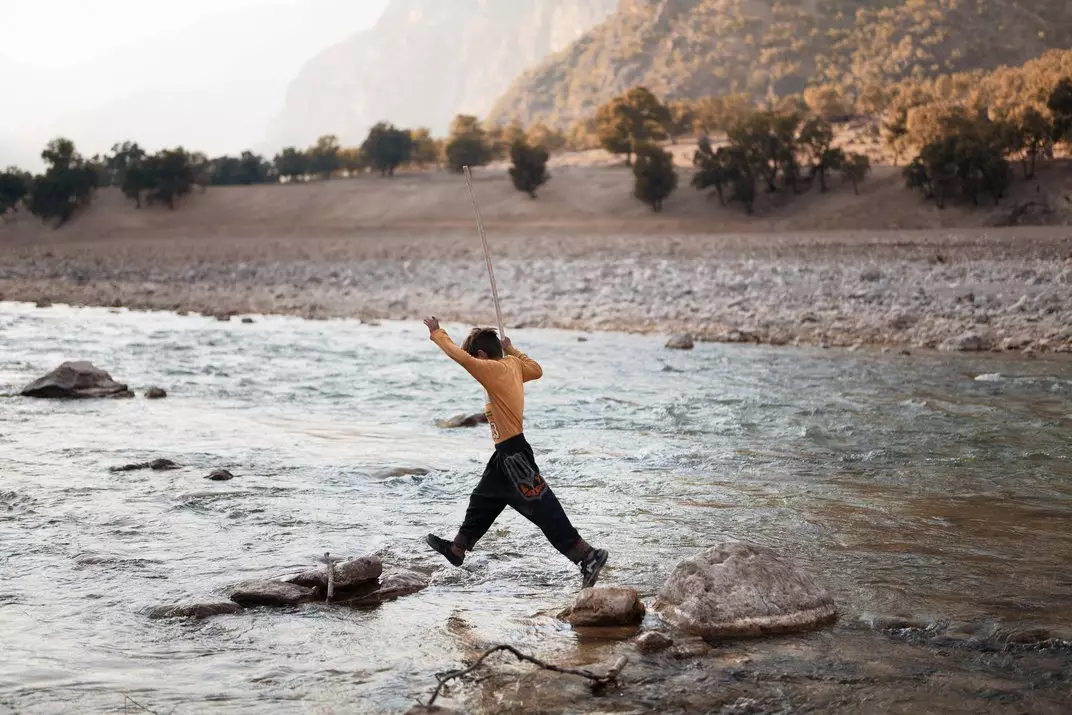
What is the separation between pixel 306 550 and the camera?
6.53m

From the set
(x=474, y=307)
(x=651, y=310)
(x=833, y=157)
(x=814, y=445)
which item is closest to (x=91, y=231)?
(x=833, y=157)

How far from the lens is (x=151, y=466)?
28.9 feet

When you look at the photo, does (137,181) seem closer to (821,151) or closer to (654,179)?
(654,179)

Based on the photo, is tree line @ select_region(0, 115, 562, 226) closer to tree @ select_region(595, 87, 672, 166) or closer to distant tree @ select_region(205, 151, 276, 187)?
distant tree @ select_region(205, 151, 276, 187)

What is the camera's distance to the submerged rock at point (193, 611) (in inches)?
209

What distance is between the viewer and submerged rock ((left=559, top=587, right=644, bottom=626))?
16.7 feet

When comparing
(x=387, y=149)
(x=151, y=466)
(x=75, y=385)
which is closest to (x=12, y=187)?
(x=387, y=149)

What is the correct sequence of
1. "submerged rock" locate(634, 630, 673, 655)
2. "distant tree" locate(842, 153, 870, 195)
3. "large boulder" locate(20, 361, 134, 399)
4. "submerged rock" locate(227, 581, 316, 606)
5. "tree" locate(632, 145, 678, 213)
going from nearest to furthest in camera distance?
"submerged rock" locate(634, 630, 673, 655) < "submerged rock" locate(227, 581, 316, 606) < "large boulder" locate(20, 361, 134, 399) < "distant tree" locate(842, 153, 870, 195) < "tree" locate(632, 145, 678, 213)

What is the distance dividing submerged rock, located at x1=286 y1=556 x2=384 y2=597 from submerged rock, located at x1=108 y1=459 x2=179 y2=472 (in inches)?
140

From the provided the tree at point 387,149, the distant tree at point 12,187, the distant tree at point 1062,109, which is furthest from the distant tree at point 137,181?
the distant tree at point 1062,109

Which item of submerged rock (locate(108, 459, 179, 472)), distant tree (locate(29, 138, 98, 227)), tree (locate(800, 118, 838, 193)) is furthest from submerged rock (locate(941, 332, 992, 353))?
distant tree (locate(29, 138, 98, 227))

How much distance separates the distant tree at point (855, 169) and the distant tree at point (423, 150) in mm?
37338

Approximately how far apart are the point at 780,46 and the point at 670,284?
133 meters

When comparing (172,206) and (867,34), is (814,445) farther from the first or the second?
(867,34)
